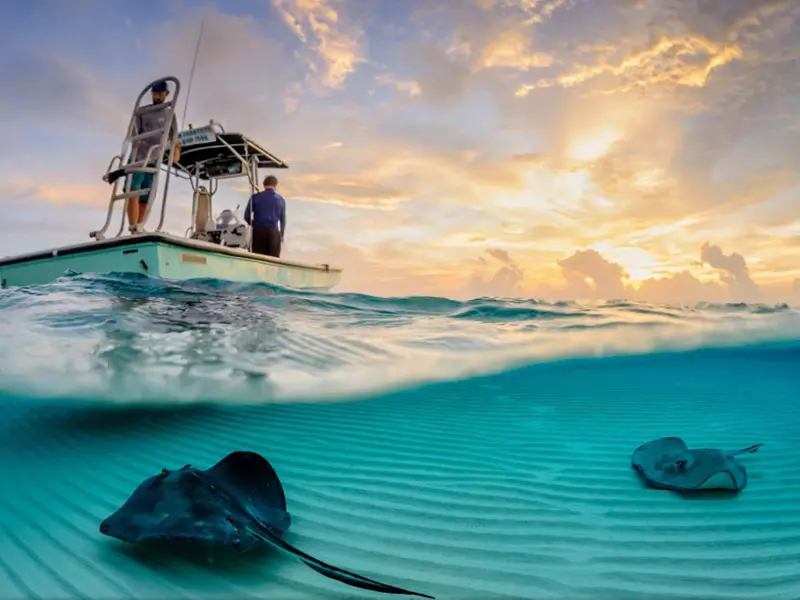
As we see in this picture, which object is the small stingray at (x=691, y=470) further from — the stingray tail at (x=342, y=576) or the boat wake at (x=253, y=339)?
the boat wake at (x=253, y=339)

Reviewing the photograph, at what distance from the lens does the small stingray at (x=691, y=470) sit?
172 inches

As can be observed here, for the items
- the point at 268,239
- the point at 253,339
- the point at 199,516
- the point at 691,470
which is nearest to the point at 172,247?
the point at 253,339

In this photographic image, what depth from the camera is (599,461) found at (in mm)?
5520

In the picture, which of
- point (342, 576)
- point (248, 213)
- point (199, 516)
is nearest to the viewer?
point (342, 576)

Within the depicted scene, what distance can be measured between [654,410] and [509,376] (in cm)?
610

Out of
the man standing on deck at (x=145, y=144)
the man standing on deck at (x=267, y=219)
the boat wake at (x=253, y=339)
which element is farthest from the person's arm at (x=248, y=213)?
the man standing on deck at (x=145, y=144)

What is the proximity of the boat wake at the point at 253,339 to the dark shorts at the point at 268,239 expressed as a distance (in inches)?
72.8

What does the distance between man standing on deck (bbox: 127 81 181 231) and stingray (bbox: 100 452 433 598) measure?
801 centimetres

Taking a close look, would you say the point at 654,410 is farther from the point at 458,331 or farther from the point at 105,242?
the point at 105,242

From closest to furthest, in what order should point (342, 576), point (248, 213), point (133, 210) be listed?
Answer: point (342, 576) < point (133, 210) < point (248, 213)

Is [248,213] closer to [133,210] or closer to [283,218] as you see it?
[283,218]

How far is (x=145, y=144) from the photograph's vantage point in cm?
981

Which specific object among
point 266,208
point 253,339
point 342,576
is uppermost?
point 266,208

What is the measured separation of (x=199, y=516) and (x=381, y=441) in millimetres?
3706
